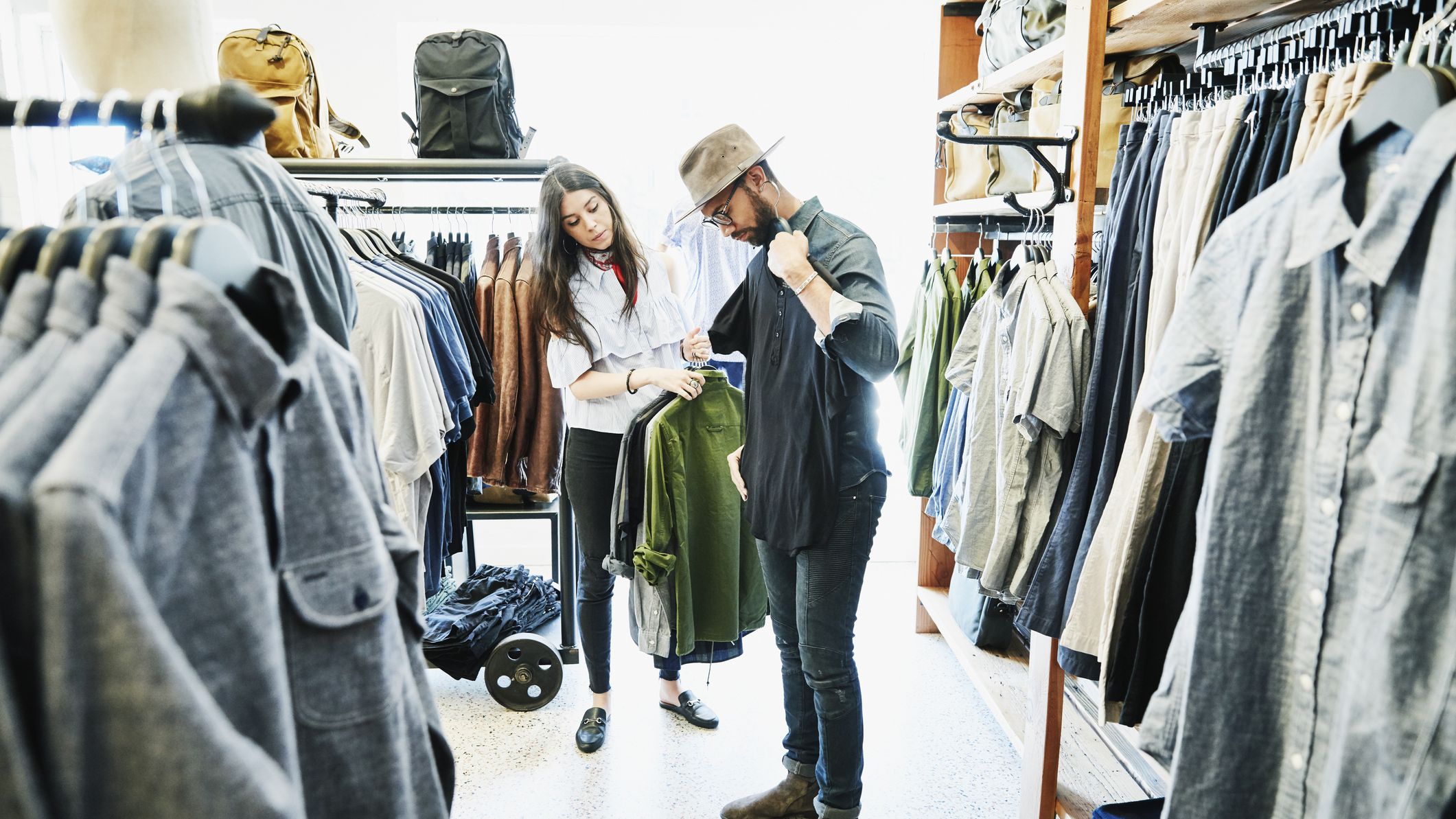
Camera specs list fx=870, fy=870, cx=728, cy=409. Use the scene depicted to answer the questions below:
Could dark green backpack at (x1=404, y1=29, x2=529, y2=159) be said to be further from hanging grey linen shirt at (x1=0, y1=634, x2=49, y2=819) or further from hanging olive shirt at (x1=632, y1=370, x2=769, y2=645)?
hanging grey linen shirt at (x1=0, y1=634, x2=49, y2=819)

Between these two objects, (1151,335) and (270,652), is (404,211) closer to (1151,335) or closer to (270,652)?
(1151,335)

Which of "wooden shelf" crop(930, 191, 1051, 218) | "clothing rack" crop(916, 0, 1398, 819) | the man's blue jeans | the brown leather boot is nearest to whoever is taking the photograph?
"clothing rack" crop(916, 0, 1398, 819)

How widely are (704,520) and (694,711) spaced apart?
27.0 inches

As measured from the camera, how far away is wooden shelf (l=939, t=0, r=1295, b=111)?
5.00 feet

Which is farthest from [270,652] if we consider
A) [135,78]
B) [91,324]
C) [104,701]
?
[135,78]

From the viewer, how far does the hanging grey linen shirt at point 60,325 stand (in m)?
0.57

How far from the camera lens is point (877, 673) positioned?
308cm

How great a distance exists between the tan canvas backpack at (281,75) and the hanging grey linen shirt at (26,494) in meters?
2.15

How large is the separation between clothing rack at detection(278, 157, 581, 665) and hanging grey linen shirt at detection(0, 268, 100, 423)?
179 cm

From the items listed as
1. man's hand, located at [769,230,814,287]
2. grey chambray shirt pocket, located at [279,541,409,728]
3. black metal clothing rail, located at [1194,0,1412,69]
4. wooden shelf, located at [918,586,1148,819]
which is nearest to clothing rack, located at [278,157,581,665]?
man's hand, located at [769,230,814,287]

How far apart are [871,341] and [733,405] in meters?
0.83

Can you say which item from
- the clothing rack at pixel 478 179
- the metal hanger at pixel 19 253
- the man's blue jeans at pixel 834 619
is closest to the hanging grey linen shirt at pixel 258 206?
the metal hanger at pixel 19 253

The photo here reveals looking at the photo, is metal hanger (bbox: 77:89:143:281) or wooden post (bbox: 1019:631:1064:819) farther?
wooden post (bbox: 1019:631:1064:819)

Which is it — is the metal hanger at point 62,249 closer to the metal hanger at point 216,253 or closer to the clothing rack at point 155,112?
the metal hanger at point 216,253
